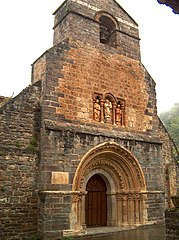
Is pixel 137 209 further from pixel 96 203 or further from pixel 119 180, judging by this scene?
pixel 96 203

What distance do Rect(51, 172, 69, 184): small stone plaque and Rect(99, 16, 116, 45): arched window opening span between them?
6012 mm

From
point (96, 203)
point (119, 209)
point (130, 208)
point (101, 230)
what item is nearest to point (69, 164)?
point (96, 203)

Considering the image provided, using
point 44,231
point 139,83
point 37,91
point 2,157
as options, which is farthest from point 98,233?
point 139,83

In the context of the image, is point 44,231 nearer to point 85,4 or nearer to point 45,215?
point 45,215

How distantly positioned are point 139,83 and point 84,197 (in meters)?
5.19

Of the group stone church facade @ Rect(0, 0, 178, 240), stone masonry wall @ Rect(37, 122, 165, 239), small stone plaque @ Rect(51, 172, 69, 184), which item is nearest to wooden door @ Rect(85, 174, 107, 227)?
stone church facade @ Rect(0, 0, 178, 240)

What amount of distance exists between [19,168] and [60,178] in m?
1.24

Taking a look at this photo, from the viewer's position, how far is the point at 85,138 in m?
8.69

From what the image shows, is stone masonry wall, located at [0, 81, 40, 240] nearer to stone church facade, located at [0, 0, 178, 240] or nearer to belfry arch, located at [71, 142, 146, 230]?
stone church facade, located at [0, 0, 178, 240]

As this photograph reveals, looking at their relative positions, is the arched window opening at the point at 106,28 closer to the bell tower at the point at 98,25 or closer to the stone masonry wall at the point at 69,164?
the bell tower at the point at 98,25

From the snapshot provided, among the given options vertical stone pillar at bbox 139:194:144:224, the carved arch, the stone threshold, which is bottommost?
the stone threshold

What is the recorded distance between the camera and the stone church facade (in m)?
7.60

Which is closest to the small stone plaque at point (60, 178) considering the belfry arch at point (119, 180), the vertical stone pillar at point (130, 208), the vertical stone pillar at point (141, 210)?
the belfry arch at point (119, 180)

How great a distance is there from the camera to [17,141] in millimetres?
7824
